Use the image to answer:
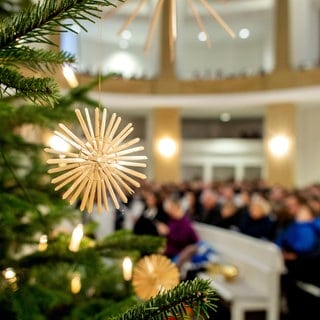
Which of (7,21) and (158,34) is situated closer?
(7,21)

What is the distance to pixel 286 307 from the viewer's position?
652cm

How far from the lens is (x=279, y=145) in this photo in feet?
55.7

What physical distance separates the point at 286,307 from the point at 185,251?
1.49 metres

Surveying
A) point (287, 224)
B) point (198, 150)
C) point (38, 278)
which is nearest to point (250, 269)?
point (287, 224)

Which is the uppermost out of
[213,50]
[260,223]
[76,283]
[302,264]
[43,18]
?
[213,50]

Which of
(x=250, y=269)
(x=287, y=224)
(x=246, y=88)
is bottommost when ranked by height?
(x=250, y=269)

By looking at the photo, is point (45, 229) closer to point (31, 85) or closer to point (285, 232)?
point (31, 85)

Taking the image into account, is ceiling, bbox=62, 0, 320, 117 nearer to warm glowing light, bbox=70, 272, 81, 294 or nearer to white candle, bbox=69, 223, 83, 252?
warm glowing light, bbox=70, 272, 81, 294

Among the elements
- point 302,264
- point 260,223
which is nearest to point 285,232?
point 302,264

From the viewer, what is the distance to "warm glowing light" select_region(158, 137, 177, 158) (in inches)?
721

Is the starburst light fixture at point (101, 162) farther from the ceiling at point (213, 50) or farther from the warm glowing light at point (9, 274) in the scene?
the ceiling at point (213, 50)

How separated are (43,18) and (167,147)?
57.5 feet

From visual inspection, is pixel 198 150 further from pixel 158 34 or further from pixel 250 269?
pixel 250 269

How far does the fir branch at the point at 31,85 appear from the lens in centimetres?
84
